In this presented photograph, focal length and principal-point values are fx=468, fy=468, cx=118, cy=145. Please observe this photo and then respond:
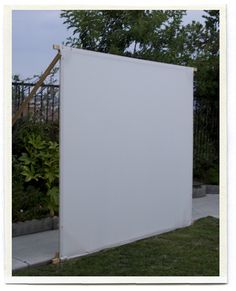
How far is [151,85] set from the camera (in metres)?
4.95

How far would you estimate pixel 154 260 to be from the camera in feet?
14.2

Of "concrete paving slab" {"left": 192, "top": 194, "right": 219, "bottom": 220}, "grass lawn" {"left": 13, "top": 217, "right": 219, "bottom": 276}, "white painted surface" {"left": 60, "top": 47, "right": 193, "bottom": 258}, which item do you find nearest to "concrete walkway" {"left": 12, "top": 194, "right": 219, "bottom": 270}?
"grass lawn" {"left": 13, "top": 217, "right": 219, "bottom": 276}

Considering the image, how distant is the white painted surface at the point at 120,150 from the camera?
4211 millimetres

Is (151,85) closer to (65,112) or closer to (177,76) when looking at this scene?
(177,76)

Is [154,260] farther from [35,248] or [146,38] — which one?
[146,38]

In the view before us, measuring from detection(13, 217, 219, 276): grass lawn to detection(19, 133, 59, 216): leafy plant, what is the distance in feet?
4.03

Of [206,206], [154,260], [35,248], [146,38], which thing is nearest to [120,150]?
[154,260]

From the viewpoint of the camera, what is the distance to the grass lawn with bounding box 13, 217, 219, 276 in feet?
13.2

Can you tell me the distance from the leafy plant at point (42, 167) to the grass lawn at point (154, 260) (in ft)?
4.03
